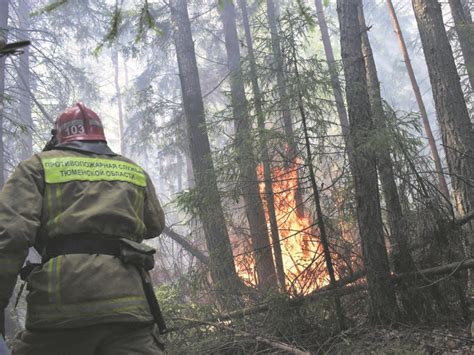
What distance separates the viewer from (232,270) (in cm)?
595

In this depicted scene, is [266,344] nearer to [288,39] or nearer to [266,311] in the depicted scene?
[266,311]

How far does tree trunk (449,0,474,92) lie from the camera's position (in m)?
7.83

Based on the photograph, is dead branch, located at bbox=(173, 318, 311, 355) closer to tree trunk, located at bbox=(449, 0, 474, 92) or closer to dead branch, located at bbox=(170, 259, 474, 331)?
dead branch, located at bbox=(170, 259, 474, 331)

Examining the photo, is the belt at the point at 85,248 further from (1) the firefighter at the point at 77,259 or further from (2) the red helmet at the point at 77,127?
(2) the red helmet at the point at 77,127

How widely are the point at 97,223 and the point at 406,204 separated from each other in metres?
4.04

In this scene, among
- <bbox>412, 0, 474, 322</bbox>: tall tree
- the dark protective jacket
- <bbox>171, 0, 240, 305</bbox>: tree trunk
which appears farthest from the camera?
<bbox>412, 0, 474, 322</bbox>: tall tree

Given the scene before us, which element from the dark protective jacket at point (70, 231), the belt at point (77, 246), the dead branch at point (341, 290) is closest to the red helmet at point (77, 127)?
the dark protective jacket at point (70, 231)

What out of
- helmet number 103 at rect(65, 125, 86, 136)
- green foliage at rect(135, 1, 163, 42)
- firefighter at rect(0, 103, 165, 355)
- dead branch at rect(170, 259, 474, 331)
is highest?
green foliage at rect(135, 1, 163, 42)

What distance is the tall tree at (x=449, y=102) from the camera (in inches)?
249

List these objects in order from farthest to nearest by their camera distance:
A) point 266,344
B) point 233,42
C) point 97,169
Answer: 1. point 233,42
2. point 266,344
3. point 97,169

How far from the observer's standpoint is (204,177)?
238 inches

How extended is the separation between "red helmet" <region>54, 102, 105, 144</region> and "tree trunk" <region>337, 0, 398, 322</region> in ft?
9.46

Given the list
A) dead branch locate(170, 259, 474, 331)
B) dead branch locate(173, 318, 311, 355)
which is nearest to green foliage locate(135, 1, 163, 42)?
dead branch locate(173, 318, 311, 355)

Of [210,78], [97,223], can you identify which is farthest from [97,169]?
[210,78]
